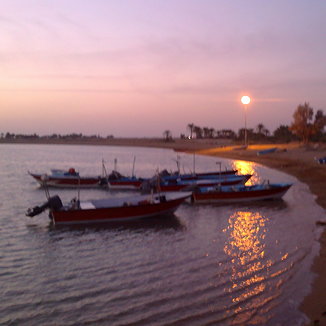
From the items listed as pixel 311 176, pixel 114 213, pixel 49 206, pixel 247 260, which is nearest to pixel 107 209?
pixel 114 213

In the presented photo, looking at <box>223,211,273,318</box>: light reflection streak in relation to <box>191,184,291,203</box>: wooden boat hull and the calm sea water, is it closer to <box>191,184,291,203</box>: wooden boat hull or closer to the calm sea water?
the calm sea water

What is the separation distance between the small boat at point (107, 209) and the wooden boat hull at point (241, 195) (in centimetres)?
350

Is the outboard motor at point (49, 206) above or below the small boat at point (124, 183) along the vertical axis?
above

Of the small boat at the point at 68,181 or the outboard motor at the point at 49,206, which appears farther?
the small boat at the point at 68,181

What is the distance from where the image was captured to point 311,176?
103ft

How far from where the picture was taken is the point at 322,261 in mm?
10273

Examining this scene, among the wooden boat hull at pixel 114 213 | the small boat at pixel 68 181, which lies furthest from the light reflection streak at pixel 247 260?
the small boat at pixel 68 181

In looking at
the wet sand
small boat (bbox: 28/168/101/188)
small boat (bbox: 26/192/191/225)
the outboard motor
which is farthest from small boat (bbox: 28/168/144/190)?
the wet sand

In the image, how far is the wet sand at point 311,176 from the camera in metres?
7.53

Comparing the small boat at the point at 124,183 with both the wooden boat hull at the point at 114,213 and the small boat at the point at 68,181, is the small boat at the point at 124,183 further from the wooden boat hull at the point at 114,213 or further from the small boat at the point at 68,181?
the wooden boat hull at the point at 114,213

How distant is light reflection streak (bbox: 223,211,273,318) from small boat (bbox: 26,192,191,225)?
10.1ft

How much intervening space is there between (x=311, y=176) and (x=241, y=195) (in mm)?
12777

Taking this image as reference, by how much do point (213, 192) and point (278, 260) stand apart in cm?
1039

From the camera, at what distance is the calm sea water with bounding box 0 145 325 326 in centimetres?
776
